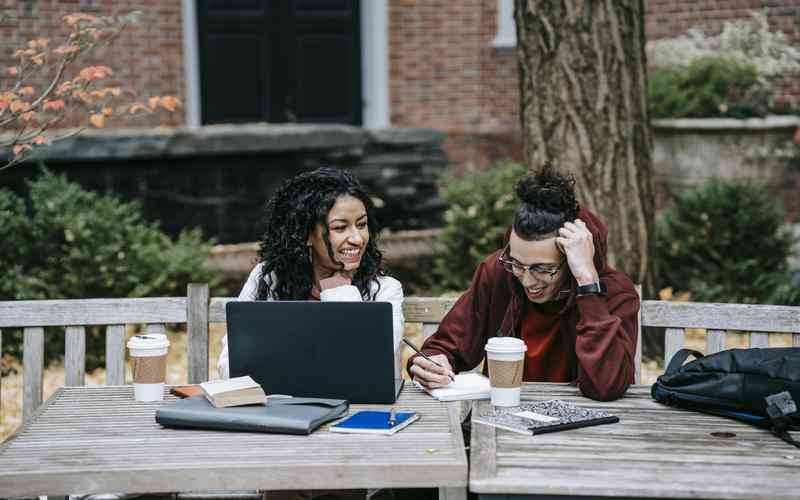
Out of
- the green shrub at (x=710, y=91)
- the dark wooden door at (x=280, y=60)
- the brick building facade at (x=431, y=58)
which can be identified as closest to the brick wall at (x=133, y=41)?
the brick building facade at (x=431, y=58)

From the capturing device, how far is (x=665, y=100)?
9.57 m

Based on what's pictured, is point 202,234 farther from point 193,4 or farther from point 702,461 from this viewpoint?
point 702,461

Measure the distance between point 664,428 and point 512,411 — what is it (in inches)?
15.7

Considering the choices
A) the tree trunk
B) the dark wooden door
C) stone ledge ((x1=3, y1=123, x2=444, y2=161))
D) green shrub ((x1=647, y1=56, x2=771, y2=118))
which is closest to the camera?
the tree trunk

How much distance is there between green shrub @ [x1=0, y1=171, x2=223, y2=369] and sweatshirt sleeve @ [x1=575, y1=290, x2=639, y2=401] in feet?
12.8

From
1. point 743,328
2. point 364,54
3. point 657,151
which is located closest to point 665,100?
point 657,151

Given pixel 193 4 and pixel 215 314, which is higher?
pixel 193 4

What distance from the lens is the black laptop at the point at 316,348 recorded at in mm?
2664

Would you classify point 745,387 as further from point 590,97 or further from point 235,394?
point 590,97

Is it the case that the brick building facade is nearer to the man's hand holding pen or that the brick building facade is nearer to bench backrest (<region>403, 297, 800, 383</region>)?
bench backrest (<region>403, 297, 800, 383</region>)

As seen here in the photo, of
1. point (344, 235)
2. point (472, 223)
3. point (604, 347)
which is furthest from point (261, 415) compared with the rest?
point (472, 223)

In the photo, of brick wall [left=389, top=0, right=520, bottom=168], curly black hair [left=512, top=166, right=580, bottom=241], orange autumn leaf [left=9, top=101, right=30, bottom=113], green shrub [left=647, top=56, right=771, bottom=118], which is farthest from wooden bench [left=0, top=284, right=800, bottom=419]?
brick wall [left=389, top=0, right=520, bottom=168]

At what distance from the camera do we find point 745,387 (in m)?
2.71

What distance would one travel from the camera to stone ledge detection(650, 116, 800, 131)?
360 inches
